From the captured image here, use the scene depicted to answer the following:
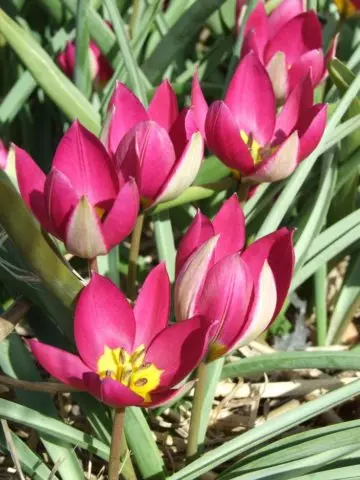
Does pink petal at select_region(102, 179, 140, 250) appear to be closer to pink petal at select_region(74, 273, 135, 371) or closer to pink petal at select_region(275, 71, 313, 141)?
pink petal at select_region(74, 273, 135, 371)

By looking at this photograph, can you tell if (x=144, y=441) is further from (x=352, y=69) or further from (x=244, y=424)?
(x=352, y=69)

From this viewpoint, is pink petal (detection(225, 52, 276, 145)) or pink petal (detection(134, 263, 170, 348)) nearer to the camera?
pink petal (detection(134, 263, 170, 348))

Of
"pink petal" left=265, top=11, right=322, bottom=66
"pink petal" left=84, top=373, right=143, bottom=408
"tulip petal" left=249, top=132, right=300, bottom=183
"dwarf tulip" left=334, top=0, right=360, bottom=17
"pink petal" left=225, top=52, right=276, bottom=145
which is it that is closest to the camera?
"pink petal" left=84, top=373, right=143, bottom=408

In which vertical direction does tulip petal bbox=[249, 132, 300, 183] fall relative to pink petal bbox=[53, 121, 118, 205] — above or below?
below

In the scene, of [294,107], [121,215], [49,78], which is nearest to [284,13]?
[294,107]

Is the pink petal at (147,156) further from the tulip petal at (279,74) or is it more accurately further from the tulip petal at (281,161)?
the tulip petal at (279,74)

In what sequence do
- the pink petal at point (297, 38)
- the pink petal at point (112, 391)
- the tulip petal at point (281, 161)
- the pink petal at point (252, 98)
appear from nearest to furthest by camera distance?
1. the pink petal at point (112, 391)
2. the tulip petal at point (281, 161)
3. the pink petal at point (252, 98)
4. the pink petal at point (297, 38)

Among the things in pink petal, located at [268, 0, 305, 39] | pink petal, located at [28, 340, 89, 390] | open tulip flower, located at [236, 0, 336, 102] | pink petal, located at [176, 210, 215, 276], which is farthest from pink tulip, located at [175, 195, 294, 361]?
pink petal, located at [268, 0, 305, 39]

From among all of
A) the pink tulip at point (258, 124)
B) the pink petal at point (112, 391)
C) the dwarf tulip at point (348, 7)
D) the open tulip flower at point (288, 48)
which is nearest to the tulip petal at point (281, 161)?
A: the pink tulip at point (258, 124)

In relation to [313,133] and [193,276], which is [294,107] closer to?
[313,133]
